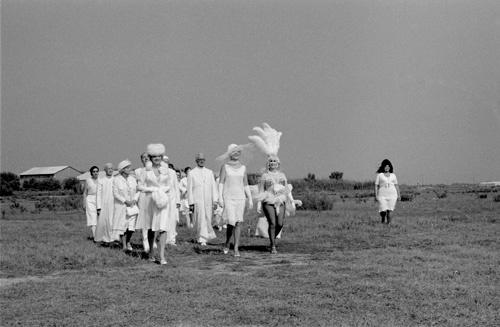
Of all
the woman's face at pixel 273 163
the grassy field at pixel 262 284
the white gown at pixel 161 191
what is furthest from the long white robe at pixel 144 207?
the woman's face at pixel 273 163

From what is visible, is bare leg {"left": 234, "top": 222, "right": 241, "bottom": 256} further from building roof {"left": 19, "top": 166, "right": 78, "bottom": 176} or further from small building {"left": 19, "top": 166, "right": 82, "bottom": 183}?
building roof {"left": 19, "top": 166, "right": 78, "bottom": 176}

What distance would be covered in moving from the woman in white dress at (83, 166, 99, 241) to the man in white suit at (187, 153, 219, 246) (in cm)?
279

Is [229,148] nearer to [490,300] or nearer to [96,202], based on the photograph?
[96,202]

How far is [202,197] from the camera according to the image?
14203mm

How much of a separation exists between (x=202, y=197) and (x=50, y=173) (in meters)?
77.0

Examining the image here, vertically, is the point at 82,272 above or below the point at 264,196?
below

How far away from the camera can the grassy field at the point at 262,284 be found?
6566mm

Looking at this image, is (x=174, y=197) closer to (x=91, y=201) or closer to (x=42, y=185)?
(x=91, y=201)

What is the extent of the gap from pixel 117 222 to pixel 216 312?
7.03 meters

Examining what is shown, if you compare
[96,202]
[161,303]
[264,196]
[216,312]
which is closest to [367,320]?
[216,312]

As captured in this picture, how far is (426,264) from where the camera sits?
9953mm

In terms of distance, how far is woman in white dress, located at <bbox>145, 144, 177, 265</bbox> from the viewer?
10672mm

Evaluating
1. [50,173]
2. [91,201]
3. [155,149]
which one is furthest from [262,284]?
[50,173]

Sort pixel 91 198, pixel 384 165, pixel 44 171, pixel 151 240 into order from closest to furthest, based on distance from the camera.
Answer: pixel 151 240 < pixel 91 198 < pixel 384 165 < pixel 44 171
